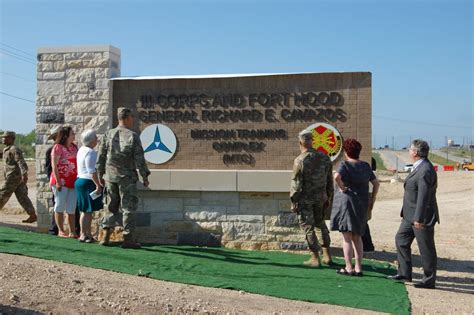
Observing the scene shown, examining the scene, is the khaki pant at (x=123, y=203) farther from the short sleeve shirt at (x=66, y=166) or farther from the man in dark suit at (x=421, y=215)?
the man in dark suit at (x=421, y=215)

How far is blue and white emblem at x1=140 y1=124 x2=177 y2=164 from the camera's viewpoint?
8.88m

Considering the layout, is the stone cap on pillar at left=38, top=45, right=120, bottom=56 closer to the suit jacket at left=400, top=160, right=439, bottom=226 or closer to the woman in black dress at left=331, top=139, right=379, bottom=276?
the woman in black dress at left=331, top=139, right=379, bottom=276

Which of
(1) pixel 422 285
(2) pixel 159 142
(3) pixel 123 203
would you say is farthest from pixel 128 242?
(1) pixel 422 285

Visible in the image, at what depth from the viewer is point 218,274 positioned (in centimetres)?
645

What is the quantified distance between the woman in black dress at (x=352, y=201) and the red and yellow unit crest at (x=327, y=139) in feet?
5.14

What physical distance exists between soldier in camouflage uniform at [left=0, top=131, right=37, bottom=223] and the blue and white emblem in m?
3.48

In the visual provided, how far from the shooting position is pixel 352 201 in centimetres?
670

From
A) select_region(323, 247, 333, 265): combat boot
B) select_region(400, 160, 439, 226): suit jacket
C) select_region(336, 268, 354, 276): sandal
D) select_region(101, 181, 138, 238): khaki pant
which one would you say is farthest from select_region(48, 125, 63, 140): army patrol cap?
select_region(400, 160, 439, 226): suit jacket

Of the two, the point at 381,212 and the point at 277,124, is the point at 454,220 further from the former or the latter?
the point at 277,124

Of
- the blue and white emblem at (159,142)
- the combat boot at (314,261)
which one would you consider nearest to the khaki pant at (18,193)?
the blue and white emblem at (159,142)

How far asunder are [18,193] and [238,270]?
644cm

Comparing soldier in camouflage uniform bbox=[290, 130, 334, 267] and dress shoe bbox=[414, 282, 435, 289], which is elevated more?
soldier in camouflage uniform bbox=[290, 130, 334, 267]

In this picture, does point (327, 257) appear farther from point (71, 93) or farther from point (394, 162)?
point (394, 162)

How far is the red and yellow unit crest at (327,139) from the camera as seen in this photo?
8344 mm
